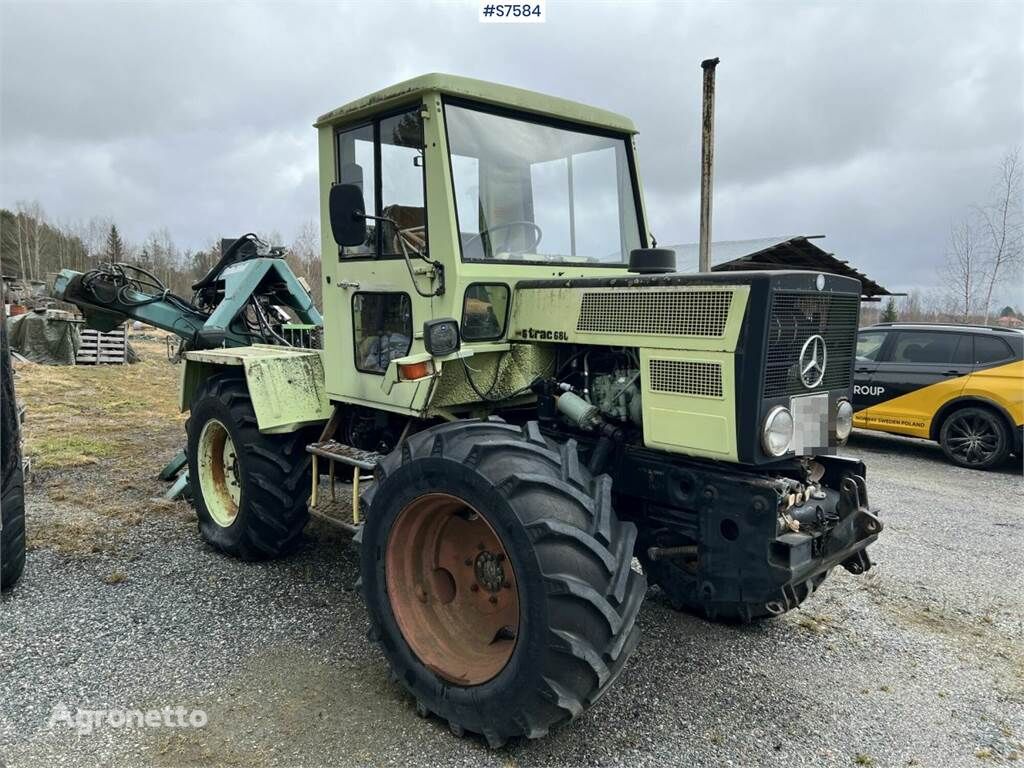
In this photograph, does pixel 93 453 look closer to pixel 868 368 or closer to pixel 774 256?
pixel 868 368

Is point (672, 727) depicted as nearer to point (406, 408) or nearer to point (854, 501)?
point (854, 501)

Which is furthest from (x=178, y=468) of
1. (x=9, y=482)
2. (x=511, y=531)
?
(x=511, y=531)

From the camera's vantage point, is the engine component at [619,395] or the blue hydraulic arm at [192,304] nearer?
the engine component at [619,395]

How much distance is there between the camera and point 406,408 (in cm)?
374

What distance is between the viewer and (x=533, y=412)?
13.3 feet

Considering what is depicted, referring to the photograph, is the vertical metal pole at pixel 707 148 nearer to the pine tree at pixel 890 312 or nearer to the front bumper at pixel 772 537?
the front bumper at pixel 772 537

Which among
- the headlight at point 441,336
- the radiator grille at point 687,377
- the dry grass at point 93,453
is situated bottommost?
the dry grass at point 93,453

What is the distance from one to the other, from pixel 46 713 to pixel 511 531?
2175 mm

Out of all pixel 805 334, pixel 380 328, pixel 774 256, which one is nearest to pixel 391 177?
pixel 380 328

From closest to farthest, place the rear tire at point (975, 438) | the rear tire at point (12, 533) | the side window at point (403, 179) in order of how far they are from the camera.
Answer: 1. the side window at point (403, 179)
2. the rear tire at point (12, 533)
3. the rear tire at point (975, 438)

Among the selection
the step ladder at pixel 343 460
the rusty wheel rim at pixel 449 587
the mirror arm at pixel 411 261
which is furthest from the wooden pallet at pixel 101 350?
the rusty wheel rim at pixel 449 587

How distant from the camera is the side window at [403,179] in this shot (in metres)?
3.60

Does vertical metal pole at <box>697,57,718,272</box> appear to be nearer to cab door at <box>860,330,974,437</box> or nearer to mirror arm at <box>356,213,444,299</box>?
cab door at <box>860,330,974,437</box>

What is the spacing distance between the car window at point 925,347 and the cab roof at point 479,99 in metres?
6.95
